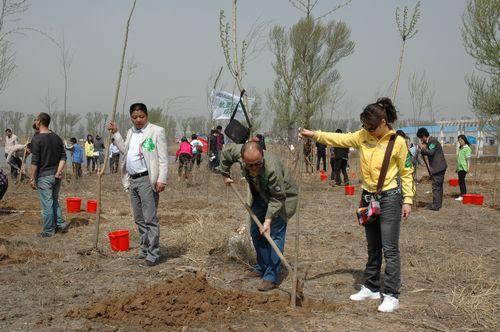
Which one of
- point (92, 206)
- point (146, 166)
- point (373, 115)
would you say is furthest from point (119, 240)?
point (373, 115)

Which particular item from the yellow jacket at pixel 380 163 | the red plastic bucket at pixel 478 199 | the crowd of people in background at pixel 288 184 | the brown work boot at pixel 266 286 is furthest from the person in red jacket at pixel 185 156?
the yellow jacket at pixel 380 163

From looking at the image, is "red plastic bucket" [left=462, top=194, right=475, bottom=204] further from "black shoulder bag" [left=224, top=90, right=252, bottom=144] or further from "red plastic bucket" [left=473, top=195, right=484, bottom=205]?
"black shoulder bag" [left=224, top=90, right=252, bottom=144]

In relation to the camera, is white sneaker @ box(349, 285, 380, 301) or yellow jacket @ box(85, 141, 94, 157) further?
yellow jacket @ box(85, 141, 94, 157)

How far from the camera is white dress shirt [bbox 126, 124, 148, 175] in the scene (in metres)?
4.73

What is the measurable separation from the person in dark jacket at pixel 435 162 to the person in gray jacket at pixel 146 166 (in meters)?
5.78

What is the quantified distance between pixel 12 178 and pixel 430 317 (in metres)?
12.8

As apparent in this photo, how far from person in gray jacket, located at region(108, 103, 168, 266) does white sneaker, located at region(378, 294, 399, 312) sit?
2.30 meters

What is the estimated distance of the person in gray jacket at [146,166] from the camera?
4.71 m

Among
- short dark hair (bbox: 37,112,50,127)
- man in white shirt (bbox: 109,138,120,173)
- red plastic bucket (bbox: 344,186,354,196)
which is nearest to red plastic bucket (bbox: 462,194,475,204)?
red plastic bucket (bbox: 344,186,354,196)

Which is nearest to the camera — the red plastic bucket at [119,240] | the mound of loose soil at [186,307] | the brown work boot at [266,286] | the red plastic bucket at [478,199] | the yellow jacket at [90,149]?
the mound of loose soil at [186,307]

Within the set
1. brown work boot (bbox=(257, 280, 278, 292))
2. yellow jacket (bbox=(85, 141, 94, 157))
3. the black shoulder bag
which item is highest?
the black shoulder bag

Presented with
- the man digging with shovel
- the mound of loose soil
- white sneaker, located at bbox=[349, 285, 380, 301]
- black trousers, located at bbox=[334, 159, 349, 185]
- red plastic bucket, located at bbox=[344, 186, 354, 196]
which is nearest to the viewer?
the mound of loose soil

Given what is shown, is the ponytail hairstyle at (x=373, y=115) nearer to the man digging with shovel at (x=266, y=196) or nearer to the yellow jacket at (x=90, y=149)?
the man digging with shovel at (x=266, y=196)

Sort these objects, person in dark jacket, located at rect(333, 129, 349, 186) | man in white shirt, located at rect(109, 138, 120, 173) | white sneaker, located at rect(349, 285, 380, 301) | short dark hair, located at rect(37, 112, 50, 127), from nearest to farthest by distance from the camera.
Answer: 1. white sneaker, located at rect(349, 285, 380, 301)
2. short dark hair, located at rect(37, 112, 50, 127)
3. person in dark jacket, located at rect(333, 129, 349, 186)
4. man in white shirt, located at rect(109, 138, 120, 173)
